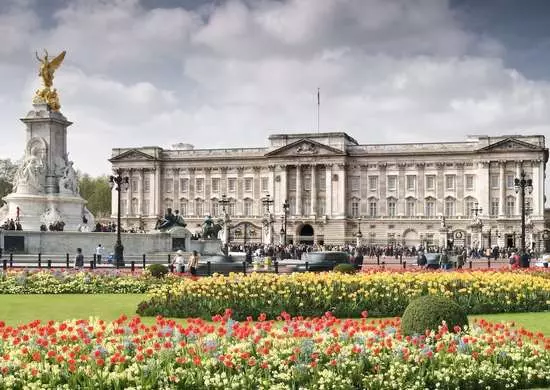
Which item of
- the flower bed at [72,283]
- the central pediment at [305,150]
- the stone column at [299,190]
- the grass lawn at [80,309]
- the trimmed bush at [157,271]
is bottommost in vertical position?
the grass lawn at [80,309]

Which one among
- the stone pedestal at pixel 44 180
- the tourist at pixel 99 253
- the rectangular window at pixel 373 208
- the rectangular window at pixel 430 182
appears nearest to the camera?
the tourist at pixel 99 253

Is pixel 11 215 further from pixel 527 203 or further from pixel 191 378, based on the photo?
pixel 527 203

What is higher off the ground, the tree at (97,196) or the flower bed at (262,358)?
the tree at (97,196)

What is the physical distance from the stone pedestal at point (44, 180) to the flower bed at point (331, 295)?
947 inches

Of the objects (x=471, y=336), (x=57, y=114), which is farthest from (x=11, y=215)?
(x=471, y=336)

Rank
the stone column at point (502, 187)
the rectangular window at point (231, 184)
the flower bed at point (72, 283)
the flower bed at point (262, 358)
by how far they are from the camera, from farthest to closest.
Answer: the rectangular window at point (231, 184) → the stone column at point (502, 187) → the flower bed at point (72, 283) → the flower bed at point (262, 358)

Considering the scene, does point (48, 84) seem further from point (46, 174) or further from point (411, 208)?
point (411, 208)

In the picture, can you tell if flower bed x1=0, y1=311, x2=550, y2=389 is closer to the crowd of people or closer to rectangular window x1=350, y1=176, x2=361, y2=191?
the crowd of people

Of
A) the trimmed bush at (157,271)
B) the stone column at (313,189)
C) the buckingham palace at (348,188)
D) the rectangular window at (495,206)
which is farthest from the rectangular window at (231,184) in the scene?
the trimmed bush at (157,271)

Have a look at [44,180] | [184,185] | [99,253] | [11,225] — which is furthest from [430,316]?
[184,185]

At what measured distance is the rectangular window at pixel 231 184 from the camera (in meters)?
99.6

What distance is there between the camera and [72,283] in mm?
23812

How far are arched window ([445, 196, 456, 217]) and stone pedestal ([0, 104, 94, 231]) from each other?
5792cm

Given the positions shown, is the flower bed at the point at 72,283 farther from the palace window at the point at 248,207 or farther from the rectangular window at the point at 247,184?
the rectangular window at the point at 247,184
